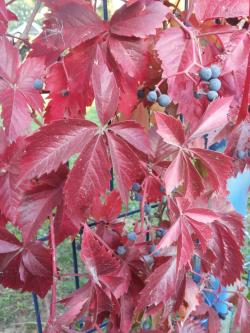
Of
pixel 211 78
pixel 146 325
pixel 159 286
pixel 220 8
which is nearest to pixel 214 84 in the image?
pixel 211 78

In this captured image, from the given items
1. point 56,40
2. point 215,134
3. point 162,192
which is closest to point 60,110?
point 56,40

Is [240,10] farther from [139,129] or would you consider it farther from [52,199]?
[52,199]

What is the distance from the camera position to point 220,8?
716 millimetres

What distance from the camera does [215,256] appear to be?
90cm

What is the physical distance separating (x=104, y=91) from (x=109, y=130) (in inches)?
2.2

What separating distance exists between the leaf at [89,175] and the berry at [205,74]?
Result: 0.17m

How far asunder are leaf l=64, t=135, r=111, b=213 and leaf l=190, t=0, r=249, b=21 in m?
0.26

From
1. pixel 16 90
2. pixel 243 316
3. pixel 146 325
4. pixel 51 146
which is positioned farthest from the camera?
pixel 243 316

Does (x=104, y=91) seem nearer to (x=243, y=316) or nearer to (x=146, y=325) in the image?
(x=146, y=325)

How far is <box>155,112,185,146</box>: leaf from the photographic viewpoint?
2.18 feet

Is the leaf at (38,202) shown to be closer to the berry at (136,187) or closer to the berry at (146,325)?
the berry at (136,187)

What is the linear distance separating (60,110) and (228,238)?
15.9 inches

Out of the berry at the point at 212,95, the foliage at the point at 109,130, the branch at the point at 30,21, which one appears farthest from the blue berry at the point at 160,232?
the branch at the point at 30,21

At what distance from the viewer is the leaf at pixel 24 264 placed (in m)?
0.82
